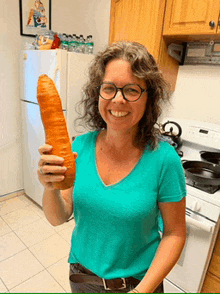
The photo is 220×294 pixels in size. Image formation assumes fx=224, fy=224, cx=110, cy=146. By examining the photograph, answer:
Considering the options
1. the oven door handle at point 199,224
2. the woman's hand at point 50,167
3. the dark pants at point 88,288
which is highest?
the woman's hand at point 50,167

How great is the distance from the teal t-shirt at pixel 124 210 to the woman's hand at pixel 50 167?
19cm

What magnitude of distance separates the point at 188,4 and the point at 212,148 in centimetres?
109

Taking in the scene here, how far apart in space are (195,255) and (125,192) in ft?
3.16

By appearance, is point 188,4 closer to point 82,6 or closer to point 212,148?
point 212,148

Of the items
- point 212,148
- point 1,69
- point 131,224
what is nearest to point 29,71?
point 1,69

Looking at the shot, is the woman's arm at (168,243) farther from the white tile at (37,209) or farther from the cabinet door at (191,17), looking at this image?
the white tile at (37,209)

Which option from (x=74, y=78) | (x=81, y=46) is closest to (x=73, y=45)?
(x=81, y=46)

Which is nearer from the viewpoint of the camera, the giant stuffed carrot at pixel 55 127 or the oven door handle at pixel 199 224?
the giant stuffed carrot at pixel 55 127

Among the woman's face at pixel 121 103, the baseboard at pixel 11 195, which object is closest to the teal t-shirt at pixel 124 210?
the woman's face at pixel 121 103

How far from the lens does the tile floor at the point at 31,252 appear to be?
170cm

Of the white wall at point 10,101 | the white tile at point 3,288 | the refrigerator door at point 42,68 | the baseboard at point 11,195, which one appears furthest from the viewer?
the baseboard at point 11,195

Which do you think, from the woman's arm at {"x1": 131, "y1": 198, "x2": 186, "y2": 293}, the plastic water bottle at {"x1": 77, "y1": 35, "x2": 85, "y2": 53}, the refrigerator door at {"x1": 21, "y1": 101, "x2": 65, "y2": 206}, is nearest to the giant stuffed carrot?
the woman's arm at {"x1": 131, "y1": 198, "x2": 186, "y2": 293}

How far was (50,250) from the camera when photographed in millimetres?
2021

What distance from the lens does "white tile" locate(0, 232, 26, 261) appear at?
1956 millimetres
